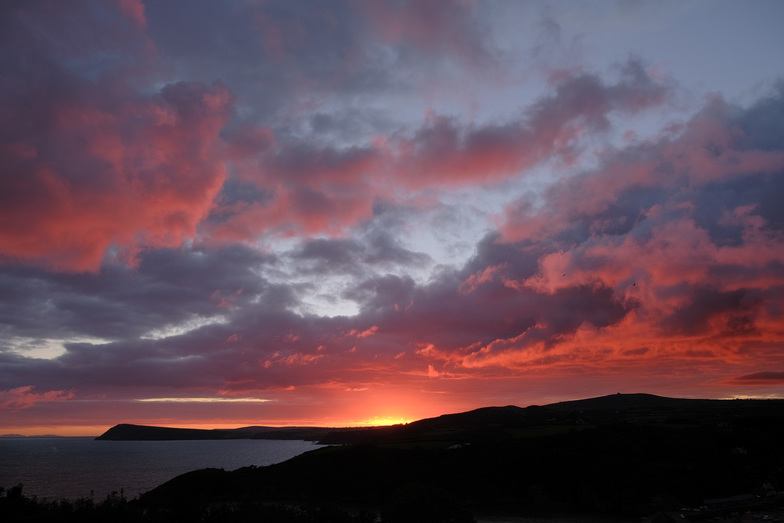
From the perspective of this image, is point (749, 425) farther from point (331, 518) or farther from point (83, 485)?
point (83, 485)

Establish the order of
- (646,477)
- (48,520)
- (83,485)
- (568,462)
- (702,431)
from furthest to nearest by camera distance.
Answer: (83,485) < (702,431) < (568,462) < (646,477) < (48,520)

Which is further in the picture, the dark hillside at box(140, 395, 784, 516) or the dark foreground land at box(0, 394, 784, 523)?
the dark hillside at box(140, 395, 784, 516)

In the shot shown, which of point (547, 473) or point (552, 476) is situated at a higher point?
point (547, 473)

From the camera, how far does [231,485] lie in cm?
9338

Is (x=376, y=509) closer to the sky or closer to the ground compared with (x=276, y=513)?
closer to the ground

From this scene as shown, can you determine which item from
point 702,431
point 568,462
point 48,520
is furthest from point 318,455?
point 702,431

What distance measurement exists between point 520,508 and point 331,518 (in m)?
44.2

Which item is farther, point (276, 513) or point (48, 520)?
point (276, 513)

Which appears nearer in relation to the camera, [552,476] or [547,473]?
[552,476]

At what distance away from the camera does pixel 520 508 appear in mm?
78125

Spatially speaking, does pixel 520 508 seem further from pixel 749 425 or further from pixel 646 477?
pixel 749 425

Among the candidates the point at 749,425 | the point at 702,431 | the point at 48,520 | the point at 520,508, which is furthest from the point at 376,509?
the point at 749,425

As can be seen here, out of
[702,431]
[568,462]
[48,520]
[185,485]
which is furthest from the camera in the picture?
[702,431]

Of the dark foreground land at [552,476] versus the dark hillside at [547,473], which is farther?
the dark hillside at [547,473]
